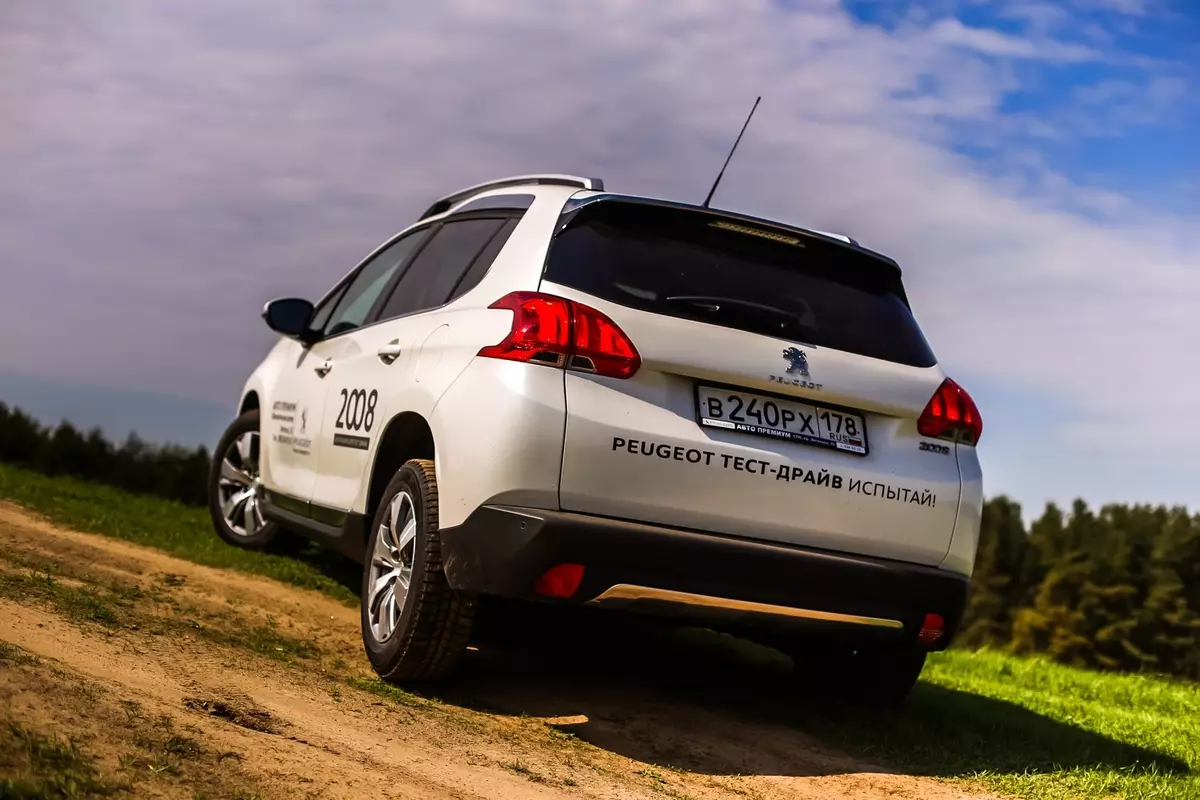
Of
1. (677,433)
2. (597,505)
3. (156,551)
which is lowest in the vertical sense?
(156,551)

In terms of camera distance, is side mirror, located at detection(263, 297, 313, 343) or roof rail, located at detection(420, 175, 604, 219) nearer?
roof rail, located at detection(420, 175, 604, 219)

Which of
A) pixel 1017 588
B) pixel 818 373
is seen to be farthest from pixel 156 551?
pixel 1017 588

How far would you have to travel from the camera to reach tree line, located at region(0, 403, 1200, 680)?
2606 inches

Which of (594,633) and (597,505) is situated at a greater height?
(597,505)

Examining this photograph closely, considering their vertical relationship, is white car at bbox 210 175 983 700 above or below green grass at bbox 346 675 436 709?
above

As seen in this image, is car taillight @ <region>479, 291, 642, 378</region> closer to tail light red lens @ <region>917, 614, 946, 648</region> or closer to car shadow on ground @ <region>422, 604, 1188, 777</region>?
car shadow on ground @ <region>422, 604, 1188, 777</region>

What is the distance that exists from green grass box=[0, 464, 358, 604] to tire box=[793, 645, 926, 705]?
2.70 m

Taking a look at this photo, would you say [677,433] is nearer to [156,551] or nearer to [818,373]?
[818,373]

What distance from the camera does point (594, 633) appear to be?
22.4ft

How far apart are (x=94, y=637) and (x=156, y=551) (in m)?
3.09

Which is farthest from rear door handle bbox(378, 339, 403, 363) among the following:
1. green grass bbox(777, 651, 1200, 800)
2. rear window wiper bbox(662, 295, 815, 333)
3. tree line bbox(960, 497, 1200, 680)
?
tree line bbox(960, 497, 1200, 680)

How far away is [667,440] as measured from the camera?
4254 millimetres

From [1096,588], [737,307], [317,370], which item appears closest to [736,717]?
[737,307]

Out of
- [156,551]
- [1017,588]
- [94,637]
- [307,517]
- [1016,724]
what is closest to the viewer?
[94,637]
